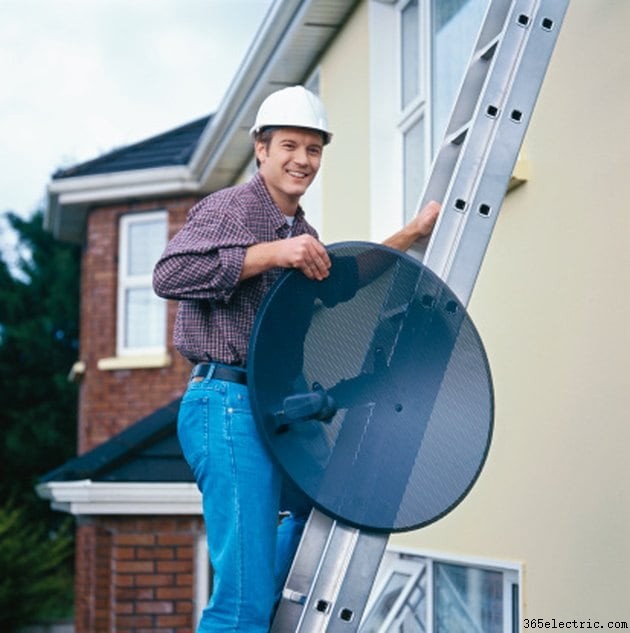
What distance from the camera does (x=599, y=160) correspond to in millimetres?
4109

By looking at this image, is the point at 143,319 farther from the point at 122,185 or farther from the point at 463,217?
the point at 463,217

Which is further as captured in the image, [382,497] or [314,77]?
[314,77]

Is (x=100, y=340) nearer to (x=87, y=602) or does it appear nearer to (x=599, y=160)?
(x=87, y=602)

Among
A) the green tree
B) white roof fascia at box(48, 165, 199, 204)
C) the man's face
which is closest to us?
the man's face

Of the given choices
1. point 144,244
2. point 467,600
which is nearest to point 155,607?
point 467,600

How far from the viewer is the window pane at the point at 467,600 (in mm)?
5117

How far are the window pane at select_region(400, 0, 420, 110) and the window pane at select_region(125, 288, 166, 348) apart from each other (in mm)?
6378

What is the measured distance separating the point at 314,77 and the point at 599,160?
492cm

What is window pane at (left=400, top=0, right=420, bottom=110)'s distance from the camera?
6.77 metres

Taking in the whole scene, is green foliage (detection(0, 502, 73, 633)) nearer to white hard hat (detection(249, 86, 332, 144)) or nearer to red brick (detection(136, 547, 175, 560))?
red brick (detection(136, 547, 175, 560))

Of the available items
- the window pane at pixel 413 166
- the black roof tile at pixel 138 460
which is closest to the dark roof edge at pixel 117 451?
the black roof tile at pixel 138 460

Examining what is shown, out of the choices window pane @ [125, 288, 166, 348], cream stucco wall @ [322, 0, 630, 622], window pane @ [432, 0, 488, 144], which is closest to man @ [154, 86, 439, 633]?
cream stucco wall @ [322, 0, 630, 622]

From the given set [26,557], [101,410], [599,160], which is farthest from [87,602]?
[599,160]

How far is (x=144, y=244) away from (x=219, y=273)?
10020 mm
